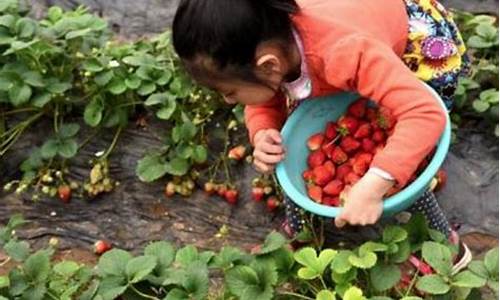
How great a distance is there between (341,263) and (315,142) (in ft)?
1.35

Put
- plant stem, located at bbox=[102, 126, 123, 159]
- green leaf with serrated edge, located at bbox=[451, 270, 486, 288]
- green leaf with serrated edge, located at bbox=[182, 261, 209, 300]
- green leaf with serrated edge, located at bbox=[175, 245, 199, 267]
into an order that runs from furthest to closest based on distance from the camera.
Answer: plant stem, located at bbox=[102, 126, 123, 159], green leaf with serrated edge, located at bbox=[175, 245, 199, 267], green leaf with serrated edge, located at bbox=[182, 261, 209, 300], green leaf with serrated edge, located at bbox=[451, 270, 486, 288]

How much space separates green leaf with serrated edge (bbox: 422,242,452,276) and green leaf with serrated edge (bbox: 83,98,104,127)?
3.65 feet

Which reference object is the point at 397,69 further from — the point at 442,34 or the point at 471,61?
the point at 471,61

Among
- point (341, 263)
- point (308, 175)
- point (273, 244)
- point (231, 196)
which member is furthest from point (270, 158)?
point (231, 196)

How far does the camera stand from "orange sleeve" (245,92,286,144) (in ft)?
7.59

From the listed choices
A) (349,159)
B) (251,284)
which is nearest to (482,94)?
(349,159)

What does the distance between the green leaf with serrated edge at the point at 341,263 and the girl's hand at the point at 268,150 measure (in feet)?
1.01

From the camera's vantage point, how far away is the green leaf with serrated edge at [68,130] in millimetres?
2744

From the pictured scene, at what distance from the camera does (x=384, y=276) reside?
2.02 m

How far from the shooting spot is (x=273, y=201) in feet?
8.50

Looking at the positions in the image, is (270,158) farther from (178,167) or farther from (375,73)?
(178,167)

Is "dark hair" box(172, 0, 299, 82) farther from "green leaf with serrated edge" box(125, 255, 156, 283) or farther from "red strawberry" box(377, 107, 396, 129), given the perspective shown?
"green leaf with serrated edge" box(125, 255, 156, 283)

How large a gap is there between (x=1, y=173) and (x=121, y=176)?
0.36 meters

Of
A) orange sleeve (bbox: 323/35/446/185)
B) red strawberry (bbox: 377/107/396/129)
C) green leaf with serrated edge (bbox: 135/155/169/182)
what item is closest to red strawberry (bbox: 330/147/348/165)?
red strawberry (bbox: 377/107/396/129)
